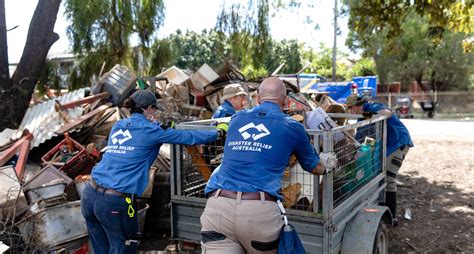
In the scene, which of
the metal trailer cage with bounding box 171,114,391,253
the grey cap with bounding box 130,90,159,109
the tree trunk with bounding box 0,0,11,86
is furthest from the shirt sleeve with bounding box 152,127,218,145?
the tree trunk with bounding box 0,0,11,86

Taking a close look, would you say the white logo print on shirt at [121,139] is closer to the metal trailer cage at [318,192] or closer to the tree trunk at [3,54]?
the metal trailer cage at [318,192]

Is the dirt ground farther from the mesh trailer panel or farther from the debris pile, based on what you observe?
the debris pile

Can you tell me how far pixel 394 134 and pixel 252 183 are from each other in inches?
136

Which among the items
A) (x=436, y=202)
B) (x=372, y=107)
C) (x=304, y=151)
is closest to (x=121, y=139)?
(x=304, y=151)

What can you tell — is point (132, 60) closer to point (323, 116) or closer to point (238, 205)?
point (323, 116)

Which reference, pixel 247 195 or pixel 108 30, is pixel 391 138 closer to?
pixel 247 195

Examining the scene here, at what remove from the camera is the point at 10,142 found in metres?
6.14

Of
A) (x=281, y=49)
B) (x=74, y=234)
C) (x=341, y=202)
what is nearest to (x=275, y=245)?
(x=341, y=202)

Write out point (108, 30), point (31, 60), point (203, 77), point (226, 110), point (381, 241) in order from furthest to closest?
1. point (108, 30)
2. point (203, 77)
3. point (31, 60)
4. point (226, 110)
5. point (381, 241)

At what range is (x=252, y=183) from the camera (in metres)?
2.64

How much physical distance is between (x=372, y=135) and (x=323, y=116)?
3.09 ft

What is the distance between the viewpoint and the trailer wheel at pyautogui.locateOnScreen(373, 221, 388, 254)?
3651 millimetres

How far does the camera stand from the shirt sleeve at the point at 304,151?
2760mm

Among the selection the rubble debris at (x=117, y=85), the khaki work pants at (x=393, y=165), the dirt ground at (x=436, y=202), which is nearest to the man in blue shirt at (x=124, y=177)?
the dirt ground at (x=436, y=202)
